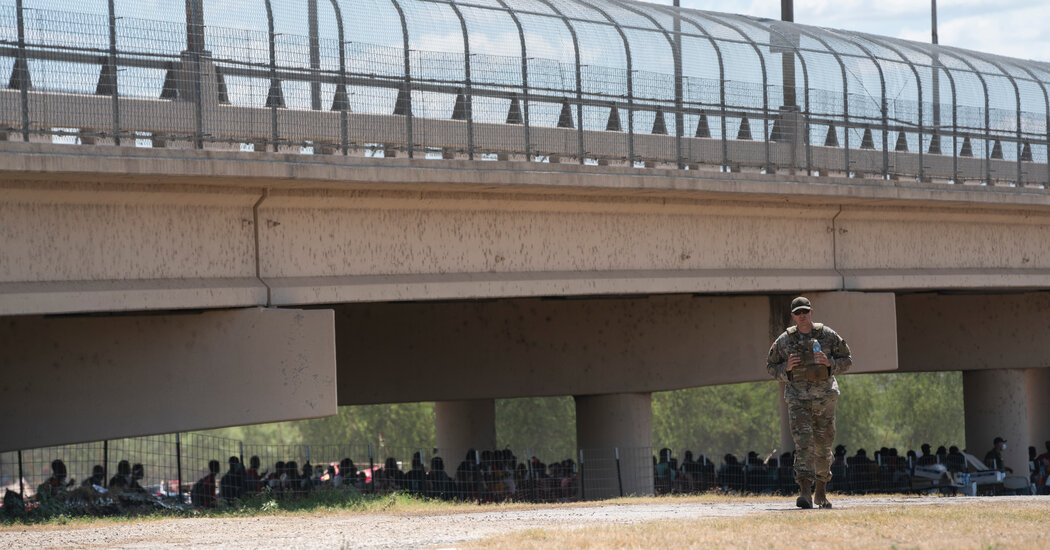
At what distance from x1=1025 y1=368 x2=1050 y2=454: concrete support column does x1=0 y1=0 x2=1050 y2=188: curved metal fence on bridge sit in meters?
14.5

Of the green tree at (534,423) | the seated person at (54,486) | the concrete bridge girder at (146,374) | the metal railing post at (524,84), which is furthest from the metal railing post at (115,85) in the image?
the green tree at (534,423)

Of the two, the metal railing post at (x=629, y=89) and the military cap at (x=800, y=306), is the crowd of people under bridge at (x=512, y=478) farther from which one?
the military cap at (x=800, y=306)

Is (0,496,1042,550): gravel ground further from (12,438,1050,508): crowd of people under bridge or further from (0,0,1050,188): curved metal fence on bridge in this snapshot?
(12,438,1050,508): crowd of people under bridge

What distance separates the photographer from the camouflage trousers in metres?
11.5

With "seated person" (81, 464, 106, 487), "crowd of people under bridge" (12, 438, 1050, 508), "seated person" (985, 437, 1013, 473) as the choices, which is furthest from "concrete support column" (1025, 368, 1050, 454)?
"seated person" (81, 464, 106, 487)

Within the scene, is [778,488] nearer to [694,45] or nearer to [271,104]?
[694,45]

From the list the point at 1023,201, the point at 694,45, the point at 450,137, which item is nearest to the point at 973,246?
the point at 1023,201

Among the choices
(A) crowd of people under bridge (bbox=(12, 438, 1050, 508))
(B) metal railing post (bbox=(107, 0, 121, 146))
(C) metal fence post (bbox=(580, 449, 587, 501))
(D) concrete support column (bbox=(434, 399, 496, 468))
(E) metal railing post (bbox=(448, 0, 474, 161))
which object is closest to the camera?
(B) metal railing post (bbox=(107, 0, 121, 146))

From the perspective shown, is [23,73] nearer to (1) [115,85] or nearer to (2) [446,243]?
(1) [115,85]

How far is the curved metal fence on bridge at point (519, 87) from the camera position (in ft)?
42.4

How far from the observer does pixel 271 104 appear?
13.8 metres

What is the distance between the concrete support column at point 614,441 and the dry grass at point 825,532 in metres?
10.8

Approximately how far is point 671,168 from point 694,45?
1.84 meters

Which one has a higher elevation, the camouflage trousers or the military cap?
the military cap
